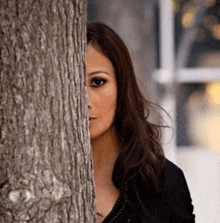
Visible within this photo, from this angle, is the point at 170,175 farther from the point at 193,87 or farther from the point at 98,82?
the point at 193,87

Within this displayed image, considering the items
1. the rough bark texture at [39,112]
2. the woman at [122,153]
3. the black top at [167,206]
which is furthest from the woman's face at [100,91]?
the rough bark texture at [39,112]

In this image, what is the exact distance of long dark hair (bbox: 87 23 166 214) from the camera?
254 cm

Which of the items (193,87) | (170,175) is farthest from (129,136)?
(193,87)

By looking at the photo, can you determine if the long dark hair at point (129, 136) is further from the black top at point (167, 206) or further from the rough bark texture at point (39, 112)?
the rough bark texture at point (39, 112)

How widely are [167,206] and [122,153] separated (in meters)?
0.38

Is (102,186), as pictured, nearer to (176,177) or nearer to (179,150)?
(176,177)

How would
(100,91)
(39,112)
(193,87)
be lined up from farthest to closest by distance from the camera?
(193,87) < (100,91) < (39,112)

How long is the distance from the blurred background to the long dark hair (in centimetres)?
303

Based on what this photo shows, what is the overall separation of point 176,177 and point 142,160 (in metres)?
0.26

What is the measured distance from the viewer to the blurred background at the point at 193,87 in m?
5.78

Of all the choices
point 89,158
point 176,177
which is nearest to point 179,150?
point 176,177

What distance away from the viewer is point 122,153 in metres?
2.61

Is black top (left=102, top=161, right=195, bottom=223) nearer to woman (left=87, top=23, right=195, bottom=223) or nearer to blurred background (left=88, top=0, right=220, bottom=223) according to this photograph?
woman (left=87, top=23, right=195, bottom=223)

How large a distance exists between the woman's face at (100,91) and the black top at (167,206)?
1.34 ft
